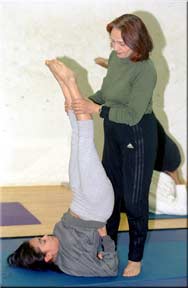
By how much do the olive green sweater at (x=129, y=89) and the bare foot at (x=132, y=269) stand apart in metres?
0.79

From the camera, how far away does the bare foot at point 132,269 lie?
2563mm

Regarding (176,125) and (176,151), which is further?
(176,125)

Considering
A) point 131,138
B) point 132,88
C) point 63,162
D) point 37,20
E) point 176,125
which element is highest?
point 37,20

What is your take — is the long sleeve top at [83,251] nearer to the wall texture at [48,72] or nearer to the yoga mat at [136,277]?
the yoga mat at [136,277]

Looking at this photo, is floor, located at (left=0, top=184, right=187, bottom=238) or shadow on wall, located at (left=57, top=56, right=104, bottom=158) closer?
floor, located at (left=0, top=184, right=187, bottom=238)

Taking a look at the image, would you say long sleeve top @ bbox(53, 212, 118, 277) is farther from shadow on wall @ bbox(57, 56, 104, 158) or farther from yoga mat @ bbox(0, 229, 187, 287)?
shadow on wall @ bbox(57, 56, 104, 158)

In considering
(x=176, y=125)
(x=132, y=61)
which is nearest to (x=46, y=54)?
(x=176, y=125)

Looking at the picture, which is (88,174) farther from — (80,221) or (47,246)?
(47,246)

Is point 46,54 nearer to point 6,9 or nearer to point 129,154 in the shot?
point 6,9

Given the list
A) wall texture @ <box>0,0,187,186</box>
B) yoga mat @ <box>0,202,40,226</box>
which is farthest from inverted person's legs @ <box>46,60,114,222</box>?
wall texture @ <box>0,0,187,186</box>

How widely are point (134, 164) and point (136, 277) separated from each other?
2.02ft

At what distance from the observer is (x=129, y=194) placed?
248cm

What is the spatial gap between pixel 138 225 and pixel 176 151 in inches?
57.7

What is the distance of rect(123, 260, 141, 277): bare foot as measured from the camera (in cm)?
256
